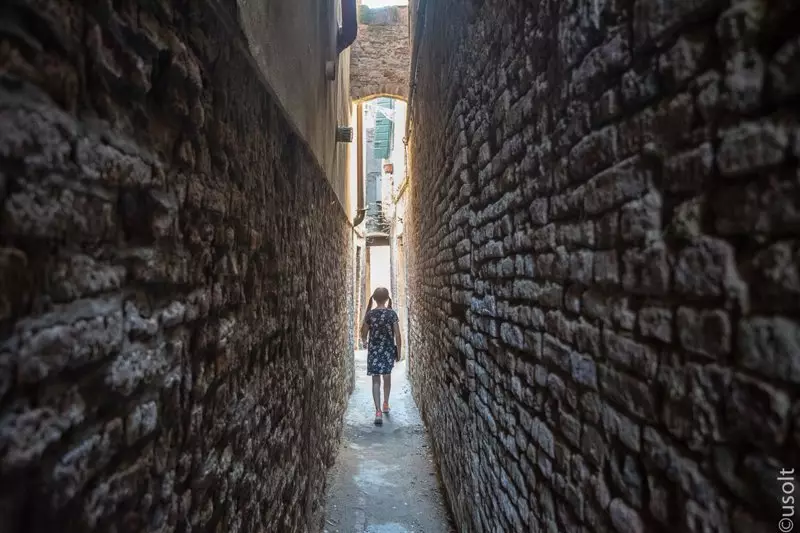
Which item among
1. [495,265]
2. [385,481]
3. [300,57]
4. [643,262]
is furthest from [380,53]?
[643,262]

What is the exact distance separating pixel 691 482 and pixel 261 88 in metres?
2.10

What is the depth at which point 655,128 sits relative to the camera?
1.14 meters

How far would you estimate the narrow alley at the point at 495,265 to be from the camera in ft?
2.64

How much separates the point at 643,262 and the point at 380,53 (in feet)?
35.7

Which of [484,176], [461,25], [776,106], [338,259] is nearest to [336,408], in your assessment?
[338,259]

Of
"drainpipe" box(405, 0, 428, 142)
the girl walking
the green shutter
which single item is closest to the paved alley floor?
the girl walking

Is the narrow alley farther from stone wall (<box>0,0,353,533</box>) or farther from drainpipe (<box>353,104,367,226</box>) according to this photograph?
drainpipe (<box>353,104,367,226</box>)

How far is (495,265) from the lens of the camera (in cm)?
266

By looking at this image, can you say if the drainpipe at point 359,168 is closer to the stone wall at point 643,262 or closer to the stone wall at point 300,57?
the stone wall at point 300,57

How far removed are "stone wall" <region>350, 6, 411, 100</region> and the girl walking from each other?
18.7 feet

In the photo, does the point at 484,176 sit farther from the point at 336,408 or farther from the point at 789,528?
the point at 336,408

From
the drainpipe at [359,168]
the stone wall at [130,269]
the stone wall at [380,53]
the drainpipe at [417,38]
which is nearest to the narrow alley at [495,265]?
the stone wall at [130,269]

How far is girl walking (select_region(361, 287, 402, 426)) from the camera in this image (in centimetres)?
702

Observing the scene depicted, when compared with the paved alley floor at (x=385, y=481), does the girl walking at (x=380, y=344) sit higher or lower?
higher
